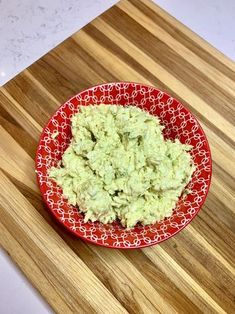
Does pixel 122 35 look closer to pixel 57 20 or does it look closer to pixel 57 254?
pixel 57 20

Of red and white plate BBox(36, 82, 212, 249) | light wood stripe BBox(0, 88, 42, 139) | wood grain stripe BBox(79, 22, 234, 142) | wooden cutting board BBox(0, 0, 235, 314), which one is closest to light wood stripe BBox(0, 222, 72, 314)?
wooden cutting board BBox(0, 0, 235, 314)

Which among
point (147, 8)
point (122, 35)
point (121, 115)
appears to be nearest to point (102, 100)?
point (121, 115)

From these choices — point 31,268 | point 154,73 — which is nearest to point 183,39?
point 154,73

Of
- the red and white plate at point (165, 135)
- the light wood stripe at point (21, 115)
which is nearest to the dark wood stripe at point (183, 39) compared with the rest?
the red and white plate at point (165, 135)

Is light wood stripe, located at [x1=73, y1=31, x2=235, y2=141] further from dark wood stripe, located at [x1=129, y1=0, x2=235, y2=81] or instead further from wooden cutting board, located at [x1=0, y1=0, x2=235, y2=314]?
dark wood stripe, located at [x1=129, y1=0, x2=235, y2=81]

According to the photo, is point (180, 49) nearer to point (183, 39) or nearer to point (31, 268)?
point (183, 39)

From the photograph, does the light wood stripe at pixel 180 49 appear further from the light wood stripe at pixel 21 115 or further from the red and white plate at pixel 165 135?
the light wood stripe at pixel 21 115
